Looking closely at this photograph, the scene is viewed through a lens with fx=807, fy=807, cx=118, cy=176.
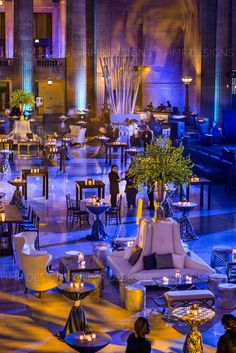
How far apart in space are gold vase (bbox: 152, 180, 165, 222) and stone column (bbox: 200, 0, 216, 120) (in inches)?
1027

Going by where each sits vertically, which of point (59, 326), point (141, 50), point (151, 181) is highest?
point (141, 50)

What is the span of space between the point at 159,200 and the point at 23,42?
98.0 ft

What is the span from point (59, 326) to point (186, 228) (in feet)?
20.5

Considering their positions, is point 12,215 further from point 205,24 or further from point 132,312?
point 205,24

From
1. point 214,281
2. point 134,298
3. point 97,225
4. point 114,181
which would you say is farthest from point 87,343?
point 114,181

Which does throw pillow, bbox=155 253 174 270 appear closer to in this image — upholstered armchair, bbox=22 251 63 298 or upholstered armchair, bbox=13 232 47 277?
upholstered armchair, bbox=22 251 63 298

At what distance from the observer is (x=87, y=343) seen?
9523 mm

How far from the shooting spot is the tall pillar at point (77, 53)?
4234 cm

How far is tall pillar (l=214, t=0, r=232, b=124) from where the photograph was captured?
123ft

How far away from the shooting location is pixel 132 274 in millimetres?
13367

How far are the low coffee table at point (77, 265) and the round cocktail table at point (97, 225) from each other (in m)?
2.47

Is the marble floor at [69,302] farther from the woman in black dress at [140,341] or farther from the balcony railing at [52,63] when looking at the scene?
the balcony railing at [52,63]

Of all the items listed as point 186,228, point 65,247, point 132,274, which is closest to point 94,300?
point 132,274

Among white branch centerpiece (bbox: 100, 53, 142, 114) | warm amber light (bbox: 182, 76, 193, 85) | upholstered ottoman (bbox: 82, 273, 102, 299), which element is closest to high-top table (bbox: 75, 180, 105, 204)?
upholstered ottoman (bbox: 82, 273, 102, 299)
